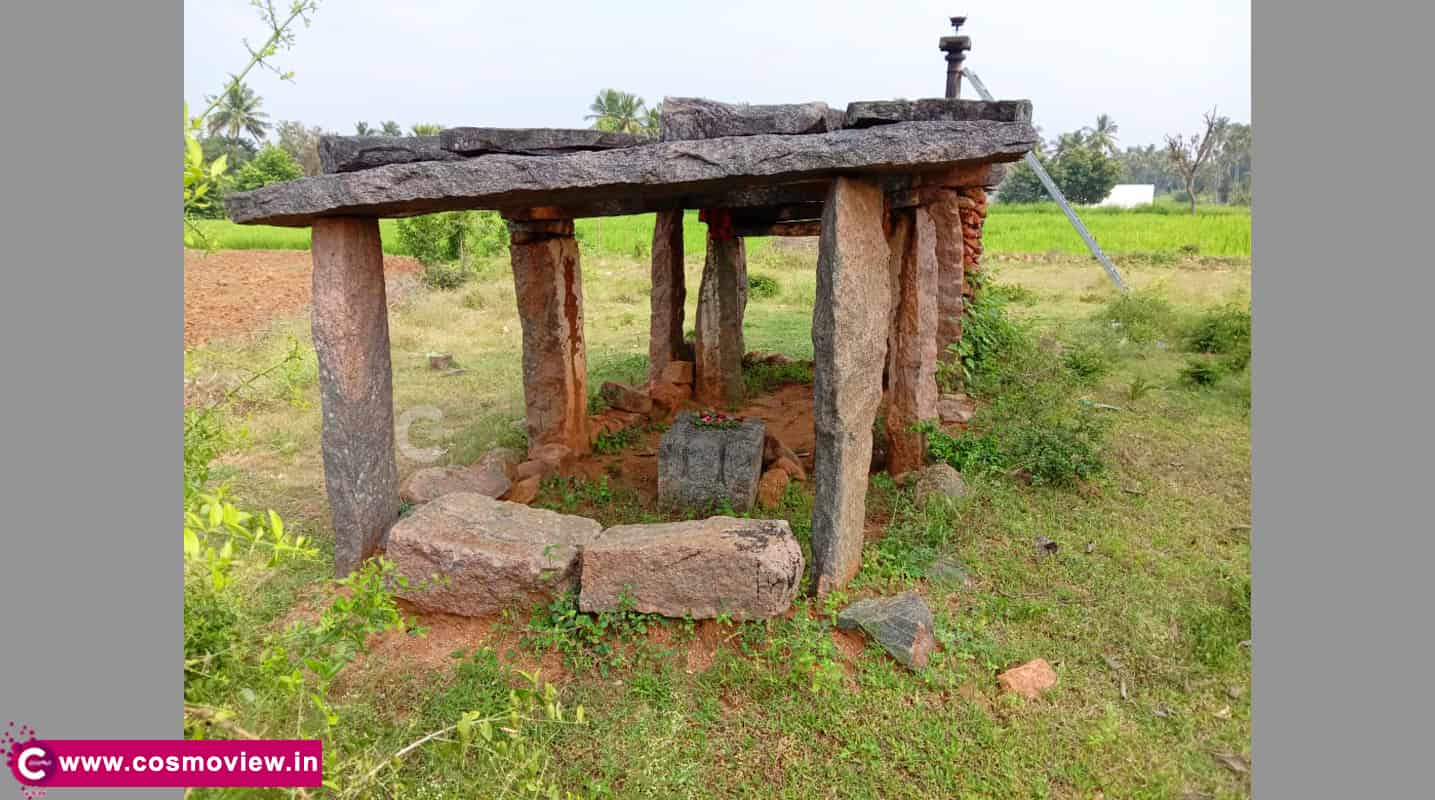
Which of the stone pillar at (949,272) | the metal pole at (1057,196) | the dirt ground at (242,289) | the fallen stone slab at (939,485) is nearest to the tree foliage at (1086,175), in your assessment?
the metal pole at (1057,196)

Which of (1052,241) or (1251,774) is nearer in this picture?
(1251,774)

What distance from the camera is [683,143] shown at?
3918 millimetres

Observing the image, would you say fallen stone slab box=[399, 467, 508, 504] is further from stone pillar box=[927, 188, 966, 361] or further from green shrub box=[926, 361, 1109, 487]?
stone pillar box=[927, 188, 966, 361]

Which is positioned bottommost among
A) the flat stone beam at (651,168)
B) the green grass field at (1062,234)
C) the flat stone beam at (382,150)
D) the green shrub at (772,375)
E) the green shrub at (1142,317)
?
the green shrub at (772,375)

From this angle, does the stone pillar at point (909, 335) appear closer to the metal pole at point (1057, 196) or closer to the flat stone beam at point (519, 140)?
the flat stone beam at point (519, 140)

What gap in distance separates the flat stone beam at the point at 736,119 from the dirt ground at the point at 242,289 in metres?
8.41

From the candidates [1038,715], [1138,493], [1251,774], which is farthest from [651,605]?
[1138,493]

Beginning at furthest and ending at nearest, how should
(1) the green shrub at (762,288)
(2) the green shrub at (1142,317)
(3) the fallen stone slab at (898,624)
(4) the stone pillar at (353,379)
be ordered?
(1) the green shrub at (762,288), (2) the green shrub at (1142,317), (4) the stone pillar at (353,379), (3) the fallen stone slab at (898,624)

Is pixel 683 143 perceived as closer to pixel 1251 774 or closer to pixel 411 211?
pixel 411 211

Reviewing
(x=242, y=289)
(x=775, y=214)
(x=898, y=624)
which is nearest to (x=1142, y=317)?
(x=775, y=214)

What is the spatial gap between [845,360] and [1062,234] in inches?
824

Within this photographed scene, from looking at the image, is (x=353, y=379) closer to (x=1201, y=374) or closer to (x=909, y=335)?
(x=909, y=335)

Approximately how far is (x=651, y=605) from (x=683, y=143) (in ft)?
7.52

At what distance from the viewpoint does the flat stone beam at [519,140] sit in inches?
171
